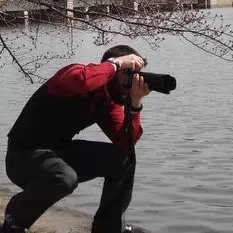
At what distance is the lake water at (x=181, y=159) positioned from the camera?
6172 mm

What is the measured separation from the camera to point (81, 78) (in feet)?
12.2

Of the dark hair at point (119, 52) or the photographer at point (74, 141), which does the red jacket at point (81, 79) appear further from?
the dark hair at point (119, 52)

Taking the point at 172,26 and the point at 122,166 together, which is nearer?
the point at 122,166

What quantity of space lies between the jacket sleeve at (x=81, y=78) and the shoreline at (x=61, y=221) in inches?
52.1

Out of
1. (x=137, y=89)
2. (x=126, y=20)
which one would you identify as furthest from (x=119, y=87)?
(x=126, y=20)

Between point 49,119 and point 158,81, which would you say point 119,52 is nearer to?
point 158,81

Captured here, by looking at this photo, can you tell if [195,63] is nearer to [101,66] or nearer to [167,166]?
[167,166]

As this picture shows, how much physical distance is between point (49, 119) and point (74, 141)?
0.95 feet

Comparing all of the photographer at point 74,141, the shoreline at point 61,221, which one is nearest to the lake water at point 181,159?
the shoreline at point 61,221

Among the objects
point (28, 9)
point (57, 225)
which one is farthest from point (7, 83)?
point (57, 225)

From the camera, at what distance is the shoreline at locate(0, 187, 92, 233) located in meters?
4.99

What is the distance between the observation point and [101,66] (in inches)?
149

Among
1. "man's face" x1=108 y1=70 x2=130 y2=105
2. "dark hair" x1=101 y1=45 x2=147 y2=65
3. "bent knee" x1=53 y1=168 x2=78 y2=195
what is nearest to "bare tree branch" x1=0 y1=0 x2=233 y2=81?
"dark hair" x1=101 y1=45 x2=147 y2=65

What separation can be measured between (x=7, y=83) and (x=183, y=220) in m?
12.8
